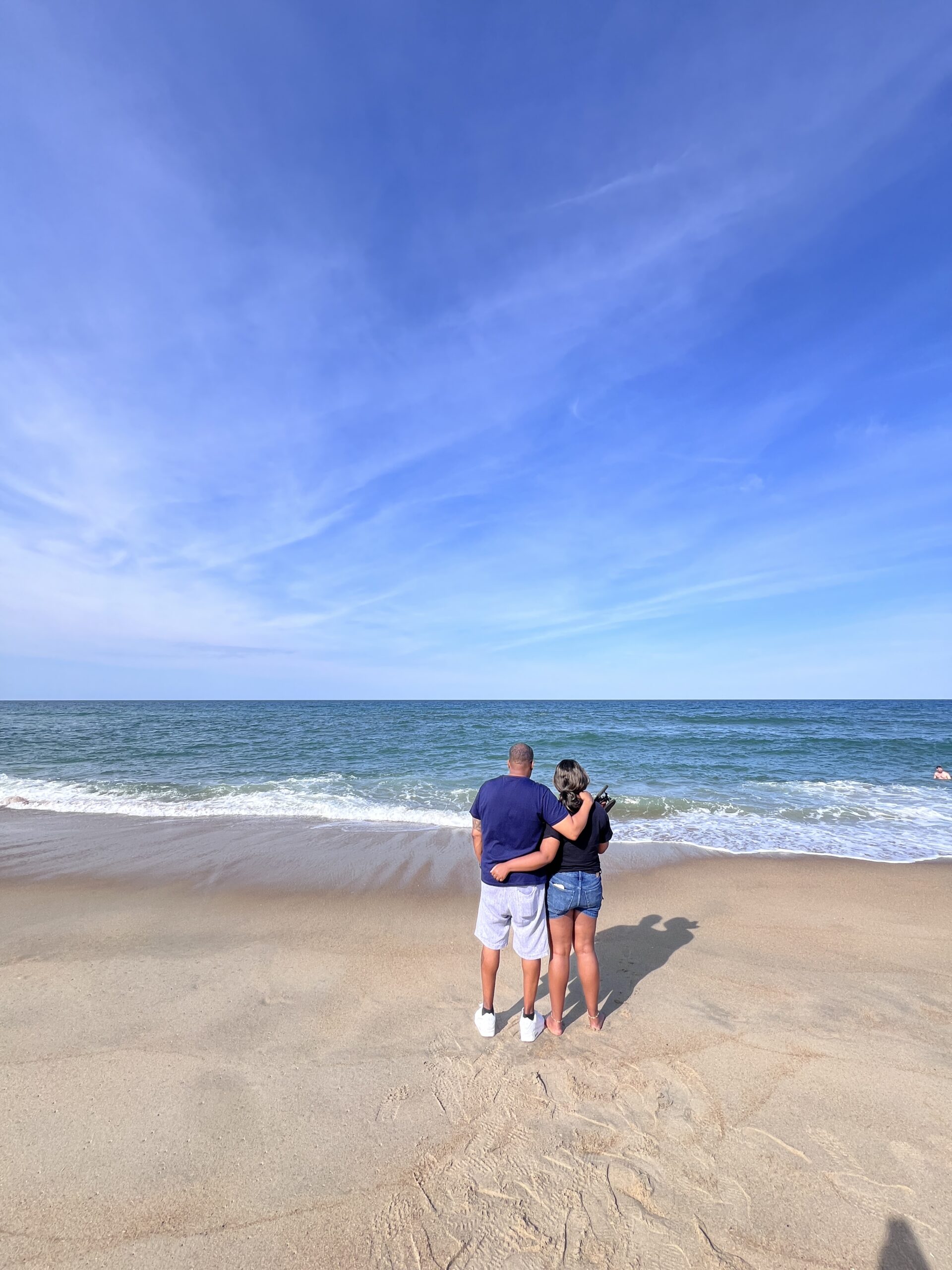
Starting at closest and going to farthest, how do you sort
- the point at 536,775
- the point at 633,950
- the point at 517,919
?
1. the point at 517,919
2. the point at 633,950
3. the point at 536,775

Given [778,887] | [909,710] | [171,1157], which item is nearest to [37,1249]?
[171,1157]

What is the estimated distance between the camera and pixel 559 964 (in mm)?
4145

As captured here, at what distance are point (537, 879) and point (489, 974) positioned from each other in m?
0.79

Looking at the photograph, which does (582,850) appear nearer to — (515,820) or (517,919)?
(515,820)

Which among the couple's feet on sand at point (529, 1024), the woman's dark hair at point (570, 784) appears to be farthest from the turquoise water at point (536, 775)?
the woman's dark hair at point (570, 784)

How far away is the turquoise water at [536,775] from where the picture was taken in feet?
37.9

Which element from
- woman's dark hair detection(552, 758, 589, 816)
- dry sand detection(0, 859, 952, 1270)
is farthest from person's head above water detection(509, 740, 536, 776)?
dry sand detection(0, 859, 952, 1270)

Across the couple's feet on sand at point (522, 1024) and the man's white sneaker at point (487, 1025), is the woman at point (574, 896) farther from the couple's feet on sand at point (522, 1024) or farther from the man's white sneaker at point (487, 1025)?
the man's white sneaker at point (487, 1025)

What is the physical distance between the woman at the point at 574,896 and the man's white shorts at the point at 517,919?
12 centimetres

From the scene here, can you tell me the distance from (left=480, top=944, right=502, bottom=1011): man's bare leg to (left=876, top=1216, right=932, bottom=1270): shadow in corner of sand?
2087mm

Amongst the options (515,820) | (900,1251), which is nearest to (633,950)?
(515,820)

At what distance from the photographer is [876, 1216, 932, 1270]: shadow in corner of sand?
2.45 meters

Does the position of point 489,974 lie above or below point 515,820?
below

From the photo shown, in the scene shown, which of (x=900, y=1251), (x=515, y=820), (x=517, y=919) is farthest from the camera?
(x=517, y=919)
